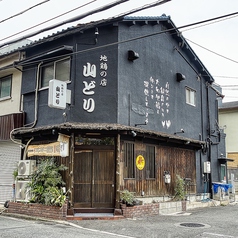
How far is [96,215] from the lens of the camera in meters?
11.9

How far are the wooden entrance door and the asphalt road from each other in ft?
3.71

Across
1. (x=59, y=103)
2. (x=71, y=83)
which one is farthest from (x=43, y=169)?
(x=71, y=83)

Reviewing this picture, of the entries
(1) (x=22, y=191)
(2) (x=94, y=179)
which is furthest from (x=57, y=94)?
(1) (x=22, y=191)

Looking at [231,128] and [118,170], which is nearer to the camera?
[118,170]

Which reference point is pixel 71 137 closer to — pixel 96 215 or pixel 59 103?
pixel 59 103

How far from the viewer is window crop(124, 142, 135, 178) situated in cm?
1301

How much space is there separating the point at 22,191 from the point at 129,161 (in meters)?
4.44

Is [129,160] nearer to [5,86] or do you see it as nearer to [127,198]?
[127,198]

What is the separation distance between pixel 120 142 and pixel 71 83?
311cm

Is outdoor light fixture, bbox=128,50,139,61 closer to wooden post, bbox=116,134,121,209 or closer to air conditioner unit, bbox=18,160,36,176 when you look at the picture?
wooden post, bbox=116,134,121,209

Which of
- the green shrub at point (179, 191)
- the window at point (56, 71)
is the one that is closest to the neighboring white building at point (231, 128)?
the green shrub at point (179, 191)

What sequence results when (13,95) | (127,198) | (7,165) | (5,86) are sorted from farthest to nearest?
(5,86), (13,95), (7,165), (127,198)

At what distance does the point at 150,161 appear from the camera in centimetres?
1431

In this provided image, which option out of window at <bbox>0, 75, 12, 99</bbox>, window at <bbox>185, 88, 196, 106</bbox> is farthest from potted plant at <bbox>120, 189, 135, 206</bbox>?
window at <bbox>0, 75, 12, 99</bbox>
